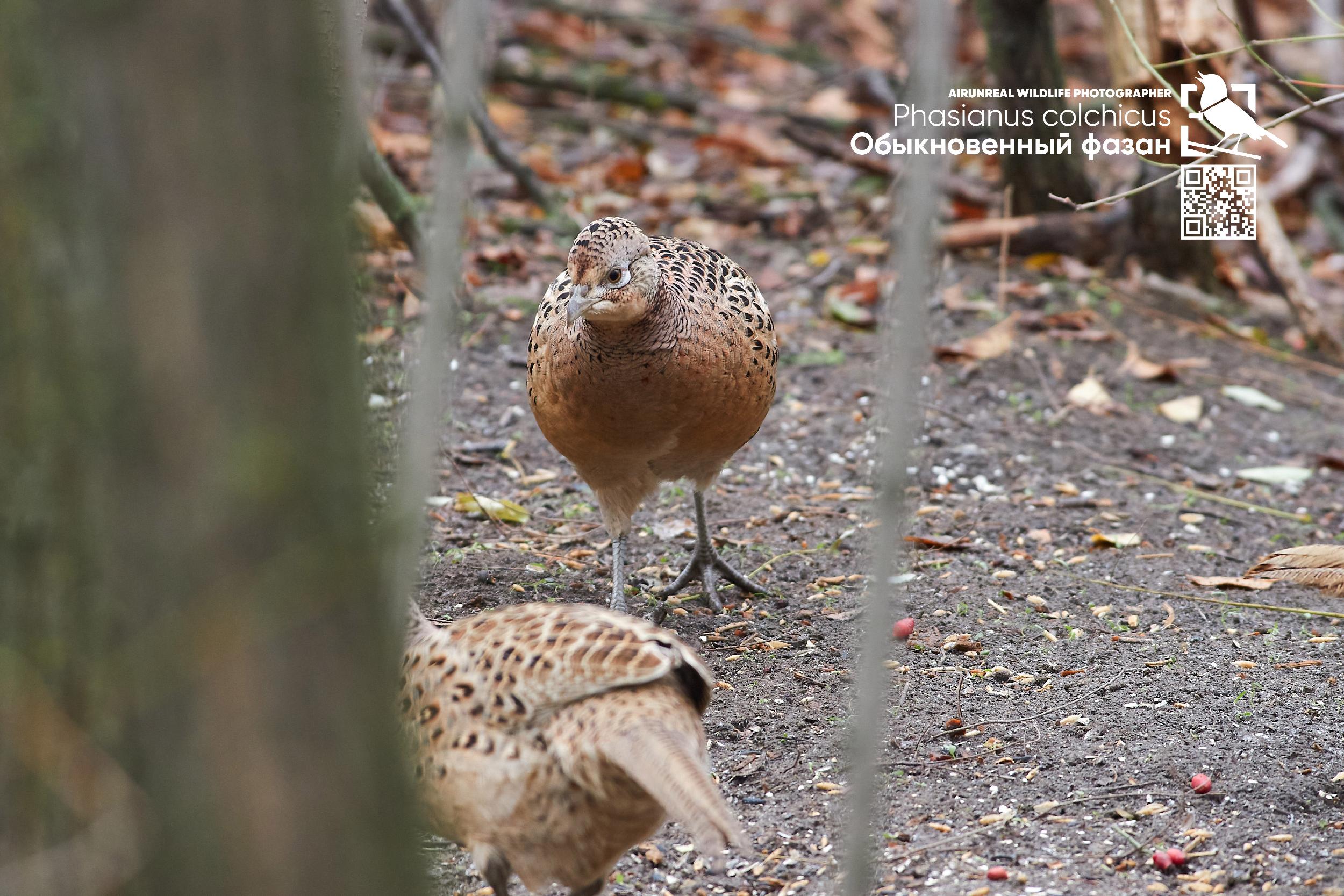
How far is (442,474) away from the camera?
17.3 ft

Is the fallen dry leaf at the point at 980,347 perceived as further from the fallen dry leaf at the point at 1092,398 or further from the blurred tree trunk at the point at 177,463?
the blurred tree trunk at the point at 177,463

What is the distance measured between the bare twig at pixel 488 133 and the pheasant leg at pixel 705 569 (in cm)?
224

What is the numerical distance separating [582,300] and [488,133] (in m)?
3.13

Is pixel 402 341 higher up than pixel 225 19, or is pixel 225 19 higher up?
pixel 225 19

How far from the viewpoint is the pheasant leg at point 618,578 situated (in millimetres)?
4355

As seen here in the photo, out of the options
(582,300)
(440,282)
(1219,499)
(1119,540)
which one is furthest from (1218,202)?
(440,282)

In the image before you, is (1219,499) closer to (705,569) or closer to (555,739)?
(705,569)

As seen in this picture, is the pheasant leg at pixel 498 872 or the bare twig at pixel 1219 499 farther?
the bare twig at pixel 1219 499

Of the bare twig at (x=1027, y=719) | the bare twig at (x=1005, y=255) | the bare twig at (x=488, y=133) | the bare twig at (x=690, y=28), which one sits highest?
the bare twig at (x=690, y=28)

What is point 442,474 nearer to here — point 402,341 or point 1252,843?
point 402,341

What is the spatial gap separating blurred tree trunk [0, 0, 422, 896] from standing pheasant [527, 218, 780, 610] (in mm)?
2374

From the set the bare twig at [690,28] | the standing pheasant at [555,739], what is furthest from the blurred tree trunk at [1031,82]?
the standing pheasant at [555,739]

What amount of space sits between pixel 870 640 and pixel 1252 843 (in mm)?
1822

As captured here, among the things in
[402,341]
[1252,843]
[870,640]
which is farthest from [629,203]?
[870,640]
